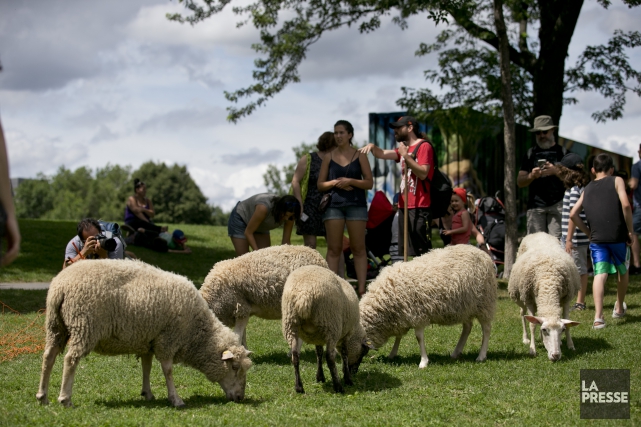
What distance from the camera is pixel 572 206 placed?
8.92m

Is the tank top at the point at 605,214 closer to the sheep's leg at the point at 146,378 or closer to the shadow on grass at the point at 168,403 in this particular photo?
the shadow on grass at the point at 168,403

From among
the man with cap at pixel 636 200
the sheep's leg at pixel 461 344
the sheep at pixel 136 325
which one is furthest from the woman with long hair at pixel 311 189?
the man with cap at pixel 636 200

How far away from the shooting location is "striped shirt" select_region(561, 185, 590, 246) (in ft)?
29.3

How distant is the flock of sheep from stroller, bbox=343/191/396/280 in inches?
139

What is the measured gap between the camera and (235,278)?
6469 mm

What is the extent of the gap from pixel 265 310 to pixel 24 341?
117 inches

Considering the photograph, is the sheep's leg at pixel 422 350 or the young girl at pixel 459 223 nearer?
the sheep's leg at pixel 422 350

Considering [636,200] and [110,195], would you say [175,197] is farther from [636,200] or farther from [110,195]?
[636,200]

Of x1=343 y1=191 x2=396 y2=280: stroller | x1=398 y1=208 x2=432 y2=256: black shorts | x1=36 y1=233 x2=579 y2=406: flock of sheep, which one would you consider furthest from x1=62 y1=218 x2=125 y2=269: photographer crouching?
x1=343 y1=191 x2=396 y2=280: stroller

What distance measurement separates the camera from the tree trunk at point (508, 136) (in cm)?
1177

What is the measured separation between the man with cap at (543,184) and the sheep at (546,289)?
1.91 metres

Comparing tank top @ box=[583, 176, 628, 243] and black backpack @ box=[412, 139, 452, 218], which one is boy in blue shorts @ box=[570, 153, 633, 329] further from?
black backpack @ box=[412, 139, 452, 218]

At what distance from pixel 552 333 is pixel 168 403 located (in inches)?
143

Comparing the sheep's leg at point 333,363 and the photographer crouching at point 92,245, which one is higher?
the photographer crouching at point 92,245
